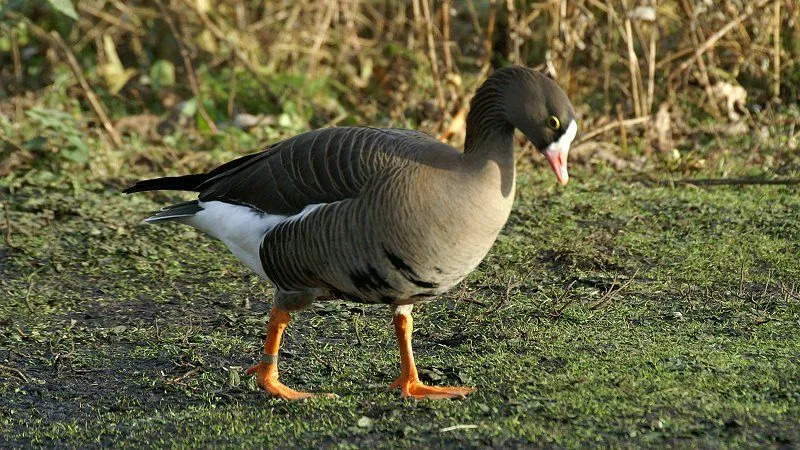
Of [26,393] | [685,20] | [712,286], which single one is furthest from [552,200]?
[26,393]

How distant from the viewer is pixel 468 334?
5.04m

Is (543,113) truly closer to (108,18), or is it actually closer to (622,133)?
(622,133)

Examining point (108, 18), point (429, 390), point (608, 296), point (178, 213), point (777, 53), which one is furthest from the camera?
point (108, 18)

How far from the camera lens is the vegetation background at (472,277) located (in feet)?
13.7

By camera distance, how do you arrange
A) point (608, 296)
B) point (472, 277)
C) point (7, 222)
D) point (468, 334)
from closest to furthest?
point (468, 334), point (608, 296), point (472, 277), point (7, 222)

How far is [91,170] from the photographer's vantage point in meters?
7.63

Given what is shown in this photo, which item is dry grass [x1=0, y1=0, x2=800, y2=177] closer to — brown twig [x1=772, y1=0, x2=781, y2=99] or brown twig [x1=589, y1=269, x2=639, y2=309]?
brown twig [x1=772, y1=0, x2=781, y2=99]

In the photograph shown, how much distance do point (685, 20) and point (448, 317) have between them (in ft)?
13.0

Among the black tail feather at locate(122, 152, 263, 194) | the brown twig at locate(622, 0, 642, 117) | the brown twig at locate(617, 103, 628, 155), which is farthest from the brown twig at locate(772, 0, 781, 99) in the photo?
the black tail feather at locate(122, 152, 263, 194)

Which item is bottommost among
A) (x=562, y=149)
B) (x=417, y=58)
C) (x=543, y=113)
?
(x=417, y=58)

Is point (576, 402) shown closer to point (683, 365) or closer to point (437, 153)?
point (683, 365)

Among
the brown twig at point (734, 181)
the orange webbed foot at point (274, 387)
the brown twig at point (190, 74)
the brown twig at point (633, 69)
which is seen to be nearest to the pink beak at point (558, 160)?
the orange webbed foot at point (274, 387)

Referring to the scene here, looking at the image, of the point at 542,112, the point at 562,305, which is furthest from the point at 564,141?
the point at 562,305

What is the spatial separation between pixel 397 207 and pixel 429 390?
2.52 ft
